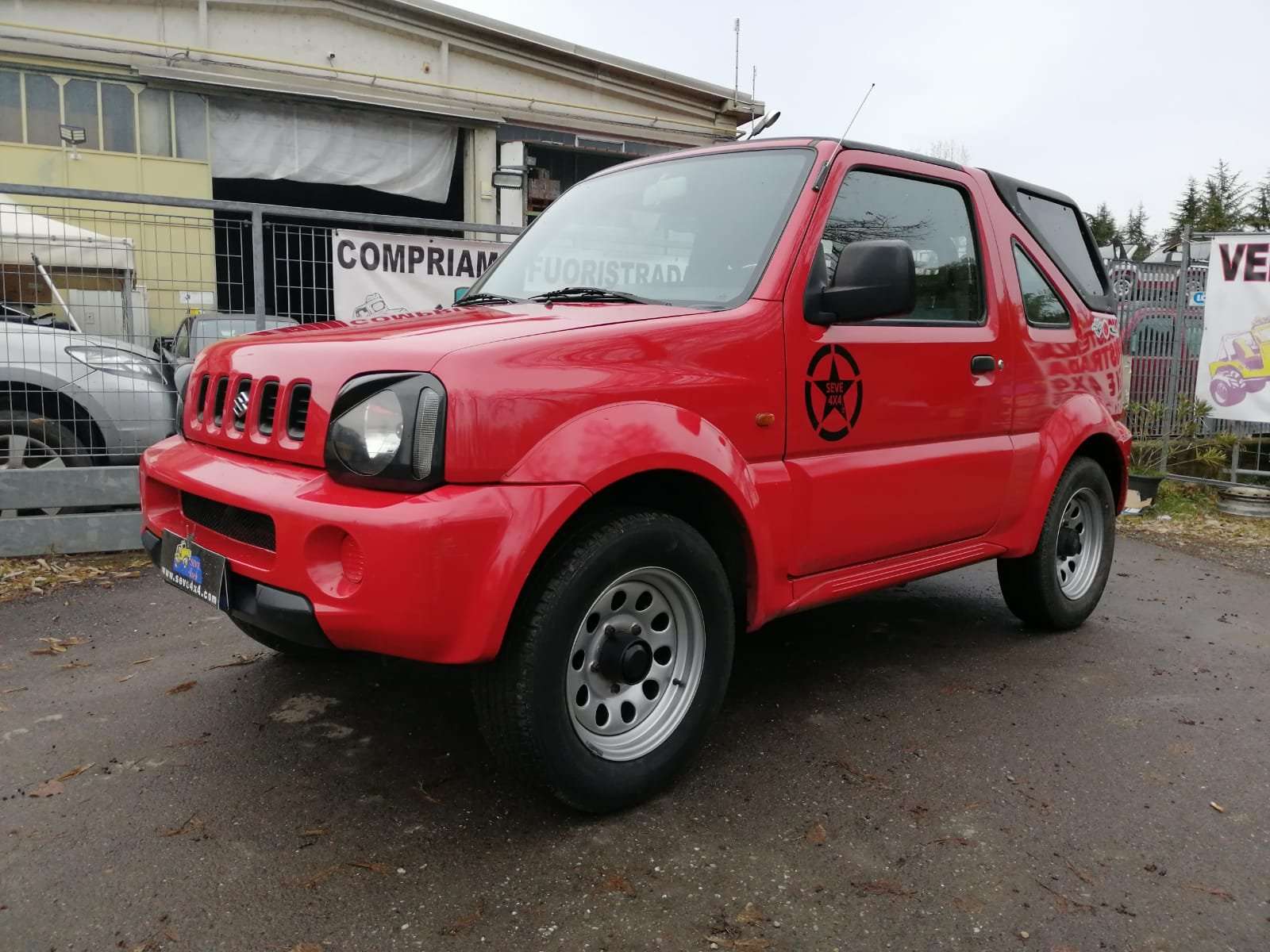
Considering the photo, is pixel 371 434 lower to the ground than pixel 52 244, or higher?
lower

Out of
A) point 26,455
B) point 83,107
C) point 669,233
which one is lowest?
point 26,455

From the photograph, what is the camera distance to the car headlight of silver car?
7.32 feet

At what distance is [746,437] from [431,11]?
14304 millimetres

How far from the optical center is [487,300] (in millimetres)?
3377

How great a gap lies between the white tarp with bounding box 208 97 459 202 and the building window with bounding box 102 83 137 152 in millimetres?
1034

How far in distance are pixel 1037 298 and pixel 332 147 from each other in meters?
13.1

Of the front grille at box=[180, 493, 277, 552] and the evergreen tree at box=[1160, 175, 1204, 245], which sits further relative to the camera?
the evergreen tree at box=[1160, 175, 1204, 245]

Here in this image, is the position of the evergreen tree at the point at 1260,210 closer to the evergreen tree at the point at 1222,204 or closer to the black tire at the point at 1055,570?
the evergreen tree at the point at 1222,204

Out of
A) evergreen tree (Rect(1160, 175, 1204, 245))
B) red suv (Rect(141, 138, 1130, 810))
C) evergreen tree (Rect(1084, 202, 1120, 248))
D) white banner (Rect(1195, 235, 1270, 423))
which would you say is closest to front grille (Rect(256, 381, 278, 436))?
red suv (Rect(141, 138, 1130, 810))

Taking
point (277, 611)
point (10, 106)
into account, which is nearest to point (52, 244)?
point (277, 611)

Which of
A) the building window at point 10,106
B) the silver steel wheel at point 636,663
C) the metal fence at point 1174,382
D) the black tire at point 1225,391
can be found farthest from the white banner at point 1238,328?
the building window at point 10,106

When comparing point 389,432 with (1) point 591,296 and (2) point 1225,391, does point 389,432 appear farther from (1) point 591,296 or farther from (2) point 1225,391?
(2) point 1225,391

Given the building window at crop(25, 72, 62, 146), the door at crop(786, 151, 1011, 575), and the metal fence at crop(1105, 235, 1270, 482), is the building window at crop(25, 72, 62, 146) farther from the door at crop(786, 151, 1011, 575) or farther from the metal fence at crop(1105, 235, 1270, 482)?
the door at crop(786, 151, 1011, 575)

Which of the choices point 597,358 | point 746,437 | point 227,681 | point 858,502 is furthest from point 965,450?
point 227,681
